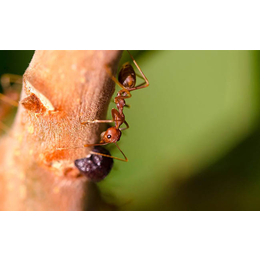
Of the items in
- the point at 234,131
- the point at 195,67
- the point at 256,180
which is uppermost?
the point at 195,67

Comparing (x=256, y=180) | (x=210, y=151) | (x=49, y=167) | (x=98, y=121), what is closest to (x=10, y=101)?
(x=49, y=167)

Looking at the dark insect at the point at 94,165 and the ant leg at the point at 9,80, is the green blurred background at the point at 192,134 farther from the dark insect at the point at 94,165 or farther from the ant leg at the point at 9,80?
the ant leg at the point at 9,80

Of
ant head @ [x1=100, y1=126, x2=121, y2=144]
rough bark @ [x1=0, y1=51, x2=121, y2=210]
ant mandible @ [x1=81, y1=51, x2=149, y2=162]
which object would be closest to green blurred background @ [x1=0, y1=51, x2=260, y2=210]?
ant mandible @ [x1=81, y1=51, x2=149, y2=162]

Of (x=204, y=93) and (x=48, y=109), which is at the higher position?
(x=204, y=93)

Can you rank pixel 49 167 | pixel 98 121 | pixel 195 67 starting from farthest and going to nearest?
pixel 195 67 < pixel 49 167 < pixel 98 121

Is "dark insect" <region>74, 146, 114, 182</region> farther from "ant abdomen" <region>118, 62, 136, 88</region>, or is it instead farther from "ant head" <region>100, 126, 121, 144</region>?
"ant abdomen" <region>118, 62, 136, 88</region>

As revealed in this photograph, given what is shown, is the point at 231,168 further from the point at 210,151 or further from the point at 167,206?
the point at 167,206

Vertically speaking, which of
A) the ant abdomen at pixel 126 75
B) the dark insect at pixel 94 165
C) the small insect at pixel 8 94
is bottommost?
the dark insect at pixel 94 165

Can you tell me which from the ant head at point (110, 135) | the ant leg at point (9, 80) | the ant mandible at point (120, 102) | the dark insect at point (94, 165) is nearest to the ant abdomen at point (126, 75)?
the ant mandible at point (120, 102)
